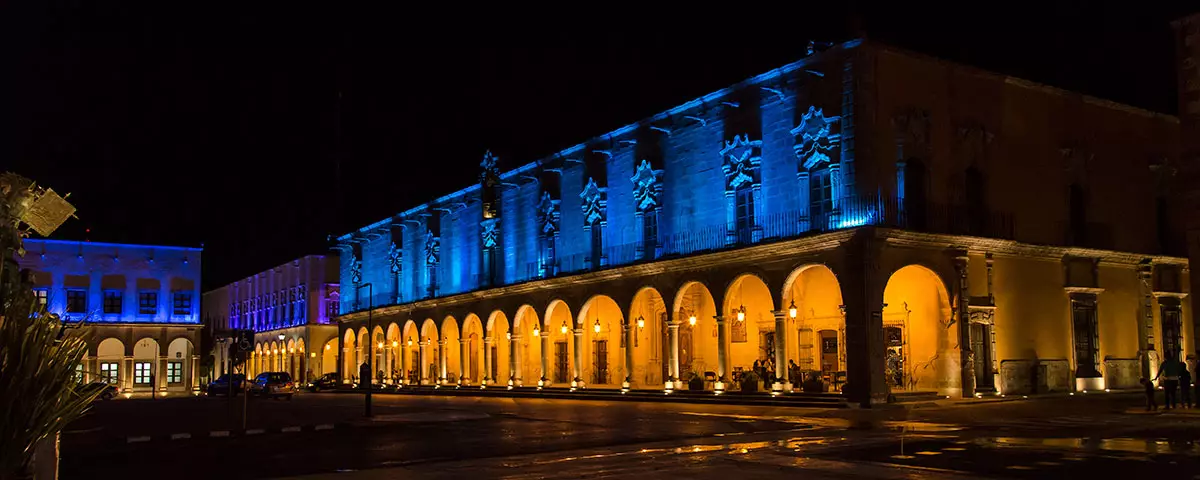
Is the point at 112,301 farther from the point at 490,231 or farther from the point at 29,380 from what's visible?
the point at 29,380

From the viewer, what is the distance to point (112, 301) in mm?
66250

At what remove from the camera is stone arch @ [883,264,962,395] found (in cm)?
2697

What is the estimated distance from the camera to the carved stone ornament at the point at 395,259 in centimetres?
5569

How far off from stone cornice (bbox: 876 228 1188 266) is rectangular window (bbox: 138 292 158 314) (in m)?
56.6

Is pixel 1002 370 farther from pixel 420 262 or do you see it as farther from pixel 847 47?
pixel 420 262

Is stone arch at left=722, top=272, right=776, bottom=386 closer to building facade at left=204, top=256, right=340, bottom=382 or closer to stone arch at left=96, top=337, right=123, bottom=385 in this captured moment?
building facade at left=204, top=256, right=340, bottom=382

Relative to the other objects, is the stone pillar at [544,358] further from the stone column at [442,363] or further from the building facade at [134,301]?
the building facade at [134,301]

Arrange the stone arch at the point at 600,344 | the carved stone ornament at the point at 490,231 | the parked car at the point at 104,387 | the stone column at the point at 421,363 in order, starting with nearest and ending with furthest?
the parked car at the point at 104,387 → the stone arch at the point at 600,344 → the carved stone ornament at the point at 490,231 → the stone column at the point at 421,363

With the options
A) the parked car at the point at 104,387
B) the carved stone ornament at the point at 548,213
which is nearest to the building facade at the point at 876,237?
the carved stone ornament at the point at 548,213

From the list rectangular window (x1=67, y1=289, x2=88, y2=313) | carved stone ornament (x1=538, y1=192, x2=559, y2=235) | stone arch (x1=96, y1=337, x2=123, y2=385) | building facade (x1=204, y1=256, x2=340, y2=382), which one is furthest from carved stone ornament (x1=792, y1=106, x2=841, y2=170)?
stone arch (x1=96, y1=337, x2=123, y2=385)

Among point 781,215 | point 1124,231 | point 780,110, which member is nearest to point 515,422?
point 781,215

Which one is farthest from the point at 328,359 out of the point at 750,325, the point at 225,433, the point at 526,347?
the point at 225,433

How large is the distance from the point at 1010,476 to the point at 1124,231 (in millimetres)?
25140

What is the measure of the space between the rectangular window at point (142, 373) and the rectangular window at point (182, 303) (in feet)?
13.6
